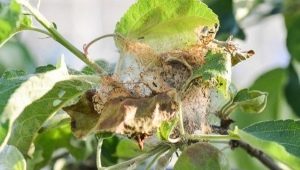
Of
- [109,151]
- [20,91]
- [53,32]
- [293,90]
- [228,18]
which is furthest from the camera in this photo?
[293,90]

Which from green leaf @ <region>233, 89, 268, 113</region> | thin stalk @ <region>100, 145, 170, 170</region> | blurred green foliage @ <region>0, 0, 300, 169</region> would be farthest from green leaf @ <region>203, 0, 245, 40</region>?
thin stalk @ <region>100, 145, 170, 170</region>

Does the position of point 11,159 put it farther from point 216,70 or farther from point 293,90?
point 293,90

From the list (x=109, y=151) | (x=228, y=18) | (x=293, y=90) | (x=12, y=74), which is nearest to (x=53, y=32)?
(x=12, y=74)

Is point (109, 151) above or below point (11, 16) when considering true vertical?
below

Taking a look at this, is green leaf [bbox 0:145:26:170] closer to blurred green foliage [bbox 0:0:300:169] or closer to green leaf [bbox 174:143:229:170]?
green leaf [bbox 174:143:229:170]

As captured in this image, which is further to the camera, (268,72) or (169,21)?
(268,72)

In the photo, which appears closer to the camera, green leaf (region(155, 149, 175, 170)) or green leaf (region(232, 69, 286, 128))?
green leaf (region(155, 149, 175, 170))

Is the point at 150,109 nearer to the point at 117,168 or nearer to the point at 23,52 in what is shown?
the point at 117,168
